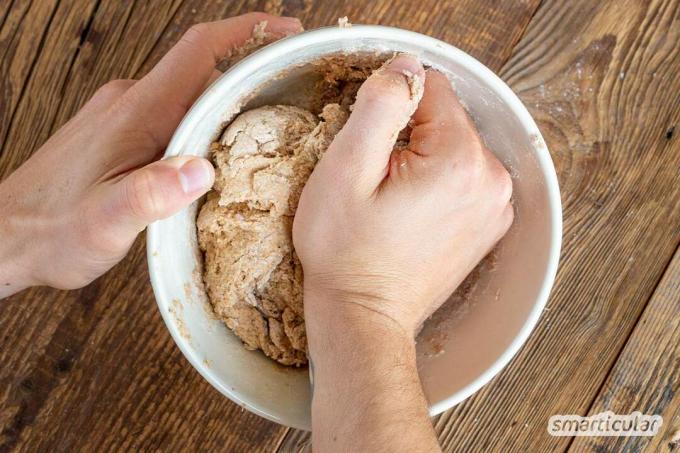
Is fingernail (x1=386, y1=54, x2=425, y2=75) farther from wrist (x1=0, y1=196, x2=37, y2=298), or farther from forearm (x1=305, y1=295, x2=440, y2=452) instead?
wrist (x1=0, y1=196, x2=37, y2=298)

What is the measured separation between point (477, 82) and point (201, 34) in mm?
332

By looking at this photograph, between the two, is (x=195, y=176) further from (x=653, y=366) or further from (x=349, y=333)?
(x=653, y=366)

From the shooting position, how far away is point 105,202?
609 mm

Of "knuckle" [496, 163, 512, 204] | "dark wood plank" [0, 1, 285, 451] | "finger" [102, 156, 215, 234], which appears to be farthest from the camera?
"dark wood plank" [0, 1, 285, 451]

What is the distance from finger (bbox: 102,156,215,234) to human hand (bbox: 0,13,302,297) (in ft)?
0.17

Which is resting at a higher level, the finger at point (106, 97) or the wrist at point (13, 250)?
the finger at point (106, 97)

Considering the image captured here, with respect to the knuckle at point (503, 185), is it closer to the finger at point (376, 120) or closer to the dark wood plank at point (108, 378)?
the finger at point (376, 120)

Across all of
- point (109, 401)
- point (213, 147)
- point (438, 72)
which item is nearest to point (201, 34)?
point (213, 147)

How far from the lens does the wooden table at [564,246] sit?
2.83 ft

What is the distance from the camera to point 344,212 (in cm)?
61

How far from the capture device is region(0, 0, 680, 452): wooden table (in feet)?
2.83

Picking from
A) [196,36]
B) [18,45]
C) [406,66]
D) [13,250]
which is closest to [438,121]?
[406,66]

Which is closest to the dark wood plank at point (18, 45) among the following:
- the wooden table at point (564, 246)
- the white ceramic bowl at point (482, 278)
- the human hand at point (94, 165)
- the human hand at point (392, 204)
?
A: the wooden table at point (564, 246)

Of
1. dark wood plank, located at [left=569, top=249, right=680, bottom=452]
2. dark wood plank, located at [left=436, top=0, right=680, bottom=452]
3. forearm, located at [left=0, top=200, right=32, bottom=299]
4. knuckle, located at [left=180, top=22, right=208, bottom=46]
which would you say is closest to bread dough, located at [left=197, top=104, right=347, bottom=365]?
knuckle, located at [left=180, top=22, right=208, bottom=46]
